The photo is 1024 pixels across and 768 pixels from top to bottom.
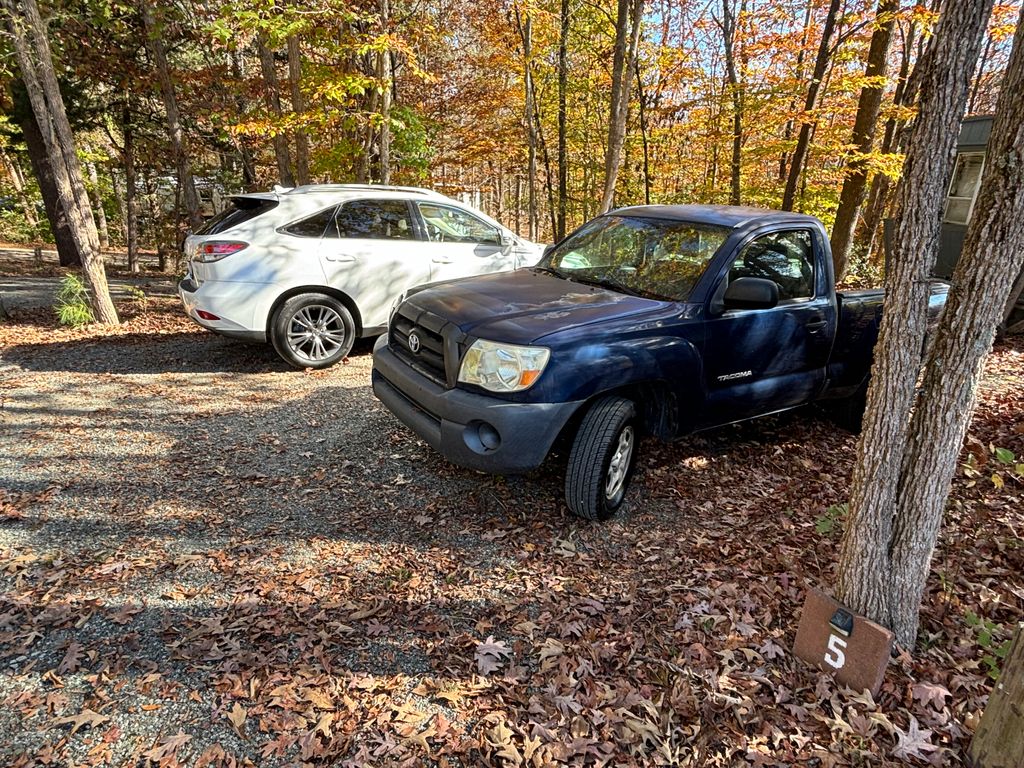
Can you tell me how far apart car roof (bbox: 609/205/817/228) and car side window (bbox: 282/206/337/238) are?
10.4 feet

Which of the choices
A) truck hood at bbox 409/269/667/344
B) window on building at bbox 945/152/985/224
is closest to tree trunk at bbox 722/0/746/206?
window on building at bbox 945/152/985/224

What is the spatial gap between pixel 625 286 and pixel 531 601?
2.11m

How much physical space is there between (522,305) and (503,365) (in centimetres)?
54

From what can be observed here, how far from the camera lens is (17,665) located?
228 centimetres

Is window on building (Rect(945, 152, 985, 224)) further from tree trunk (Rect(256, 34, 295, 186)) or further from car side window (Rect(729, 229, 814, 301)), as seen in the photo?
tree trunk (Rect(256, 34, 295, 186))

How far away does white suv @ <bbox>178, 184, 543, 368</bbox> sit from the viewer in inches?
213

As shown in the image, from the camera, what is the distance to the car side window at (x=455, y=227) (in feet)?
21.1

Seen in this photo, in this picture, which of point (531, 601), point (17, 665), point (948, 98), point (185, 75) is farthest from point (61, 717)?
point (185, 75)

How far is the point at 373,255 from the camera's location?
19.8 feet

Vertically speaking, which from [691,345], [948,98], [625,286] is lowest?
[691,345]

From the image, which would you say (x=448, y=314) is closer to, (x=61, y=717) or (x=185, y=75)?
(x=61, y=717)

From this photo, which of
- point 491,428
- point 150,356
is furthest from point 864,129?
point 150,356

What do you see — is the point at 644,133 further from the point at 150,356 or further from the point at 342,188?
the point at 150,356

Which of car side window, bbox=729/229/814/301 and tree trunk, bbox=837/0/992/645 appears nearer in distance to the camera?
tree trunk, bbox=837/0/992/645
